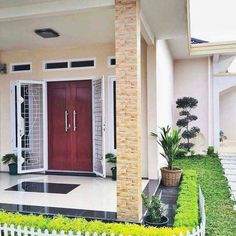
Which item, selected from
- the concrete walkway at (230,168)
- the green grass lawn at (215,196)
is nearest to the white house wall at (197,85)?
the concrete walkway at (230,168)

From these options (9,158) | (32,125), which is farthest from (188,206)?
(9,158)

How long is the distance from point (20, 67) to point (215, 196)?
5569 mm

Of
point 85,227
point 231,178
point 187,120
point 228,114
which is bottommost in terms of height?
point 231,178

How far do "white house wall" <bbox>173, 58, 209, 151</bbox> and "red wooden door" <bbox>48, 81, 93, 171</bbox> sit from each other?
523cm

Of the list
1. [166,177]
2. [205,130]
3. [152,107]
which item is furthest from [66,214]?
[205,130]

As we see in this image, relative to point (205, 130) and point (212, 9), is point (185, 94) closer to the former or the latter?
point (205, 130)

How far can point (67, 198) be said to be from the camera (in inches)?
193

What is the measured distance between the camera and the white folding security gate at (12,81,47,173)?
274 inches

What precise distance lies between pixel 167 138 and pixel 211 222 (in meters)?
2.14

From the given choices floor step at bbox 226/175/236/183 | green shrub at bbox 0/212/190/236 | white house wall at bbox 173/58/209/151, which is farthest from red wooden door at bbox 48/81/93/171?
white house wall at bbox 173/58/209/151

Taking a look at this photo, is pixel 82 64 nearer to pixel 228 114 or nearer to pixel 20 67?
pixel 20 67

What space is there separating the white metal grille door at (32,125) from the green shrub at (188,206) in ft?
11.9

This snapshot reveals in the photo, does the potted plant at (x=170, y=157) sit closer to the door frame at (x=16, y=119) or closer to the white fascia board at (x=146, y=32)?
the white fascia board at (x=146, y=32)

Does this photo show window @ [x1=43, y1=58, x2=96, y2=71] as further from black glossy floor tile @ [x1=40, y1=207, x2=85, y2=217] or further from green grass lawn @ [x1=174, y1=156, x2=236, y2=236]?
green grass lawn @ [x1=174, y1=156, x2=236, y2=236]
